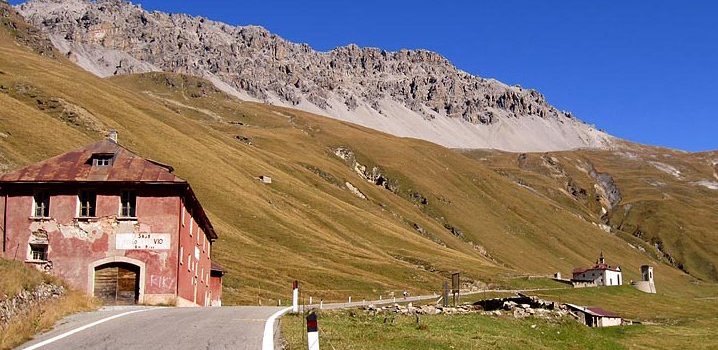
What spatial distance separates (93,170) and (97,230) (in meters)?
3.62

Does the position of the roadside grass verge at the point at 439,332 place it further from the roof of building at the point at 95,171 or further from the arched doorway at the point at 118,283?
the roof of building at the point at 95,171

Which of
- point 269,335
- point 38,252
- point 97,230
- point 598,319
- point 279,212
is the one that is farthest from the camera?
point 279,212

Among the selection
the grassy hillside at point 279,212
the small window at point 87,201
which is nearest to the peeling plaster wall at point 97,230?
the small window at point 87,201

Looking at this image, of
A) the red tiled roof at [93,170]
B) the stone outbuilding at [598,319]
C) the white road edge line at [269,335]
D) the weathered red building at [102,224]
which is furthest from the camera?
the stone outbuilding at [598,319]

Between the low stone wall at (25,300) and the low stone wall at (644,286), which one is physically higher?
the low stone wall at (25,300)

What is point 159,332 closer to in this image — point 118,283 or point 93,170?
point 118,283

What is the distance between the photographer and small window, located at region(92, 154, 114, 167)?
44438 mm

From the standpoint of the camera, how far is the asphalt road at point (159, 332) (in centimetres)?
1883

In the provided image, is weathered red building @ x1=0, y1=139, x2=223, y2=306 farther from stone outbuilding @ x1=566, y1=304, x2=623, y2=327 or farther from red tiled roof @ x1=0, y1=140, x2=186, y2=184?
stone outbuilding @ x1=566, y1=304, x2=623, y2=327

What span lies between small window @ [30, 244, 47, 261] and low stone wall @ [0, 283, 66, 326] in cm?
1596

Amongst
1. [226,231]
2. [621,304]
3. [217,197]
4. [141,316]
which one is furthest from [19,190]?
[621,304]

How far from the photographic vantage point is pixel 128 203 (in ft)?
143

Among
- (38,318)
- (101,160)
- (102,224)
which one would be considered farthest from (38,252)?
(38,318)

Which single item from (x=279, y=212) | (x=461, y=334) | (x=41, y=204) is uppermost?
(x=279, y=212)
